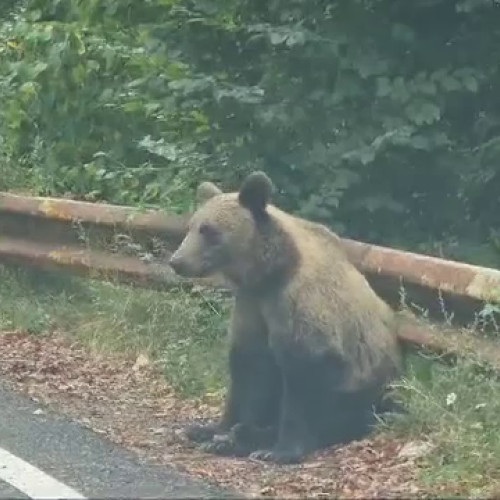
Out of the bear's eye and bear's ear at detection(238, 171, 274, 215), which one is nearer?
bear's ear at detection(238, 171, 274, 215)

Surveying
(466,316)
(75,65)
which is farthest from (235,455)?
(75,65)

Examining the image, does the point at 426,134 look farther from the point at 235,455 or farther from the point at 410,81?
the point at 235,455

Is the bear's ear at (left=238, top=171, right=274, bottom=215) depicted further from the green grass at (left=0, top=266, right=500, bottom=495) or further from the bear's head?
the green grass at (left=0, top=266, right=500, bottom=495)

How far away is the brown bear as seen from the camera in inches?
248

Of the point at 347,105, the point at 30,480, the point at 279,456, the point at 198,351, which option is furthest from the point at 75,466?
the point at 347,105

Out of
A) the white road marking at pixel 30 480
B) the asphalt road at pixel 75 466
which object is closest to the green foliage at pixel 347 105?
the asphalt road at pixel 75 466

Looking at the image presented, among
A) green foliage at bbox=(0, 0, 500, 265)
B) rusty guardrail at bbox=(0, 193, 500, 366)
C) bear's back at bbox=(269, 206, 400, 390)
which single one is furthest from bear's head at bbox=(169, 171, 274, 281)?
green foliage at bbox=(0, 0, 500, 265)

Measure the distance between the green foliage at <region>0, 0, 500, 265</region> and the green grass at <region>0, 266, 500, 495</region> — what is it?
2.53 ft

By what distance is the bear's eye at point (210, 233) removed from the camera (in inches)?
256

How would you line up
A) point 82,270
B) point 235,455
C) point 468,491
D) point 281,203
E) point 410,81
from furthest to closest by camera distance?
point 82,270
point 281,203
point 410,81
point 235,455
point 468,491

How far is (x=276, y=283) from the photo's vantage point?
21.0 ft

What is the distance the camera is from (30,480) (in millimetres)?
5656

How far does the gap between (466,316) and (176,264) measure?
1.30 meters

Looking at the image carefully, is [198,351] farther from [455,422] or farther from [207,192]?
[455,422]
